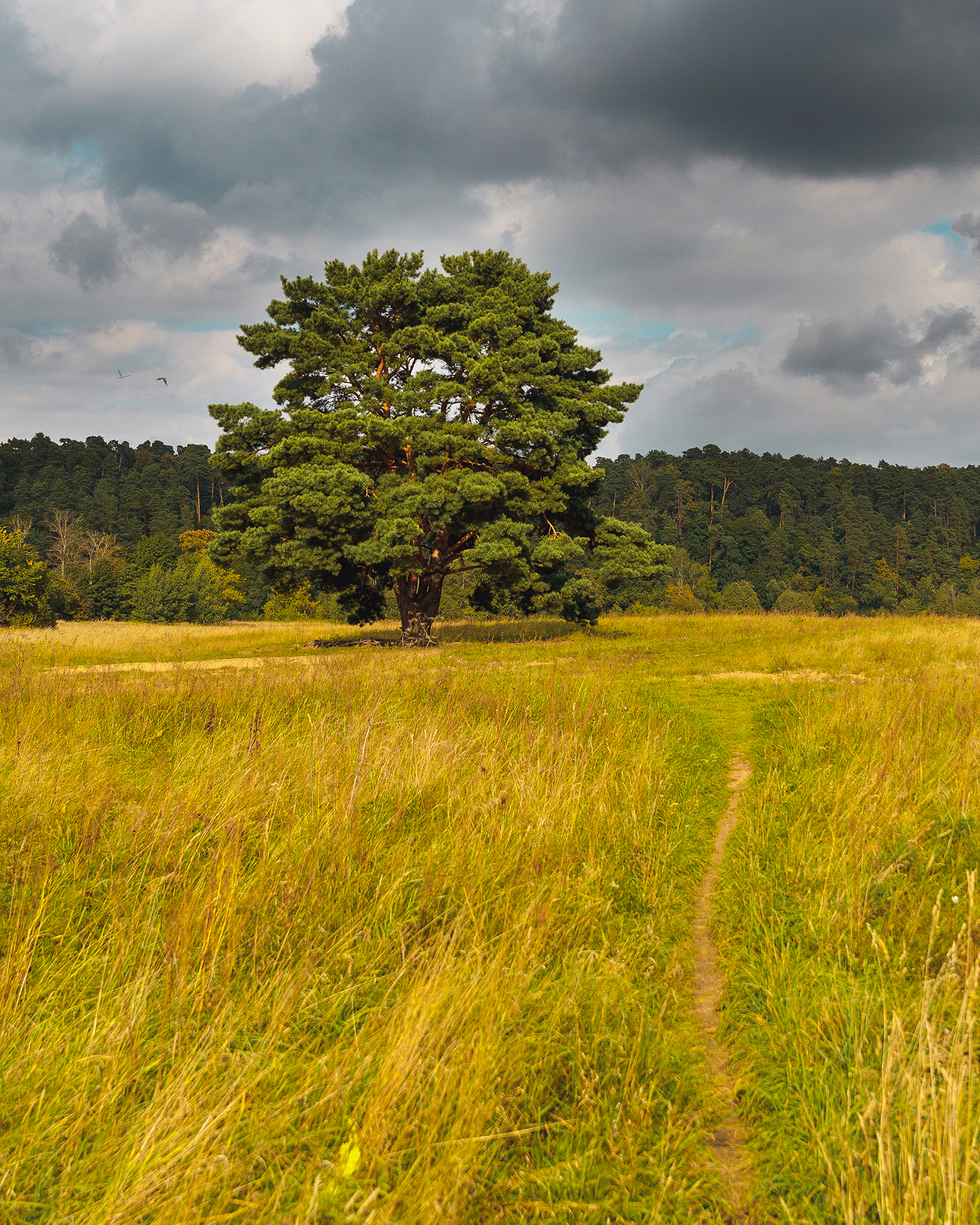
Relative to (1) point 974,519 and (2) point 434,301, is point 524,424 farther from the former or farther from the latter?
(1) point 974,519

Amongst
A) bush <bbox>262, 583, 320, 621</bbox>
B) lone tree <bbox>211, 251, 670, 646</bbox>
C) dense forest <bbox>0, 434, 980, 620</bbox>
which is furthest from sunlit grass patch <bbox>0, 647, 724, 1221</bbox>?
bush <bbox>262, 583, 320, 621</bbox>

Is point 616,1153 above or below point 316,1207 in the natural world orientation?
below

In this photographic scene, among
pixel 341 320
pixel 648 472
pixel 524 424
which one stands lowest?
pixel 524 424

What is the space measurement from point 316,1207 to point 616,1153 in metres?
0.98

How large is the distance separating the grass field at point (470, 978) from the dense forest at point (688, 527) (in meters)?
55.8

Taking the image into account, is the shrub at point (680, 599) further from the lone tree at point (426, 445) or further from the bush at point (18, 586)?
the bush at point (18, 586)

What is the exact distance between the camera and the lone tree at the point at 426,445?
18.3 m

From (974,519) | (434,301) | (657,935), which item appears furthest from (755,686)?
(974,519)

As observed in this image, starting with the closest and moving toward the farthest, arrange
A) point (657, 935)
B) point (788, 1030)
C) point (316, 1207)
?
point (316, 1207) → point (788, 1030) → point (657, 935)

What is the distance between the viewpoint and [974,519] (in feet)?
423

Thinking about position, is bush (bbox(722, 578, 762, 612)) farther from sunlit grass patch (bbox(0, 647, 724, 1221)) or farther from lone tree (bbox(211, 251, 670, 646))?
Result: sunlit grass patch (bbox(0, 647, 724, 1221))

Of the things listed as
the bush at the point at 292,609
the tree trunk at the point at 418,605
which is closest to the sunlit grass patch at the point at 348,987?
the tree trunk at the point at 418,605

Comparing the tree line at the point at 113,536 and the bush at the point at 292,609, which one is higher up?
the tree line at the point at 113,536

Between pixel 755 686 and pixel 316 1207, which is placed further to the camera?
pixel 755 686
